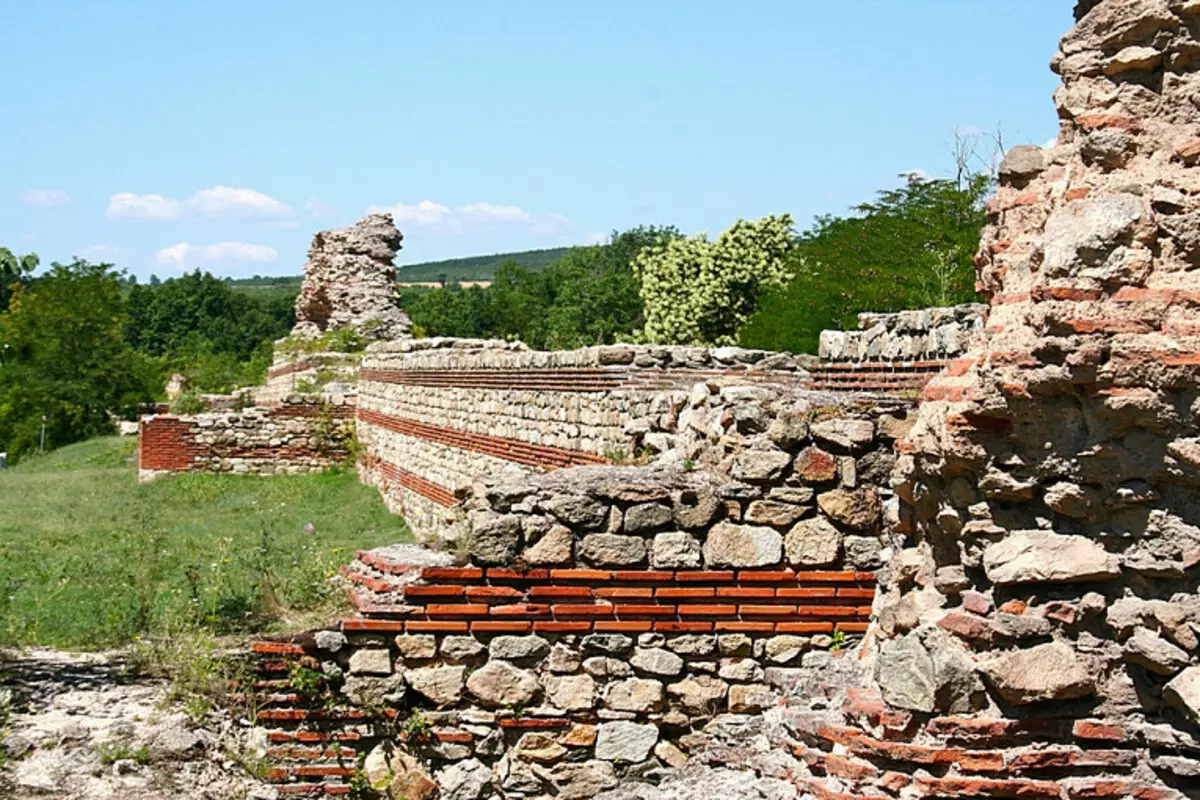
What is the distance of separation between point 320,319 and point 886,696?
24.9 metres

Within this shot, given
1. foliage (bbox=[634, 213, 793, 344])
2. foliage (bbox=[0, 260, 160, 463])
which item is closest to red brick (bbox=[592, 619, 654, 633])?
foliage (bbox=[634, 213, 793, 344])

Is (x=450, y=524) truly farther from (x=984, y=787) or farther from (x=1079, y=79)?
(x=1079, y=79)

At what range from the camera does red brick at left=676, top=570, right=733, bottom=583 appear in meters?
5.48

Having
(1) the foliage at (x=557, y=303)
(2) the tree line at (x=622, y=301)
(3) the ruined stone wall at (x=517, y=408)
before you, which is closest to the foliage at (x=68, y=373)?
(2) the tree line at (x=622, y=301)

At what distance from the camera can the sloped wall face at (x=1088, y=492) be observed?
3750 mm

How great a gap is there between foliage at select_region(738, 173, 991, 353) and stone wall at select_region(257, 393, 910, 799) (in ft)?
26.4

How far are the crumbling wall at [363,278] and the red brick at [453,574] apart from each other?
19643 mm

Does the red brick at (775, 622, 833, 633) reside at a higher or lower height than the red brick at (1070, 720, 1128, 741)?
lower

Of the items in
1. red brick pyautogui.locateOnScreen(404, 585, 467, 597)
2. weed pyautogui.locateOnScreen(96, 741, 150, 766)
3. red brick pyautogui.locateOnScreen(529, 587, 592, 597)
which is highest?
red brick pyautogui.locateOnScreen(404, 585, 467, 597)

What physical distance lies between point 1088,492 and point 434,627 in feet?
9.13

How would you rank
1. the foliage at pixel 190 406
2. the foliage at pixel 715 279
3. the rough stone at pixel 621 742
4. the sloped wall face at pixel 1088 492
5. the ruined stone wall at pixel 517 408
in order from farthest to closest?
the foliage at pixel 715 279
the foliage at pixel 190 406
the ruined stone wall at pixel 517 408
the rough stone at pixel 621 742
the sloped wall face at pixel 1088 492

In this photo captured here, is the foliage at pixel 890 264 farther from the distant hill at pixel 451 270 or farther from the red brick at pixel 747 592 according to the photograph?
the distant hill at pixel 451 270

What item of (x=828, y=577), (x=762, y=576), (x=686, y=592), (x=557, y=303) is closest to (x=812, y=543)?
(x=828, y=577)

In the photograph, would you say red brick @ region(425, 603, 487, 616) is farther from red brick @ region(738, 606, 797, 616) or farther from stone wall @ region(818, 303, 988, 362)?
stone wall @ region(818, 303, 988, 362)
